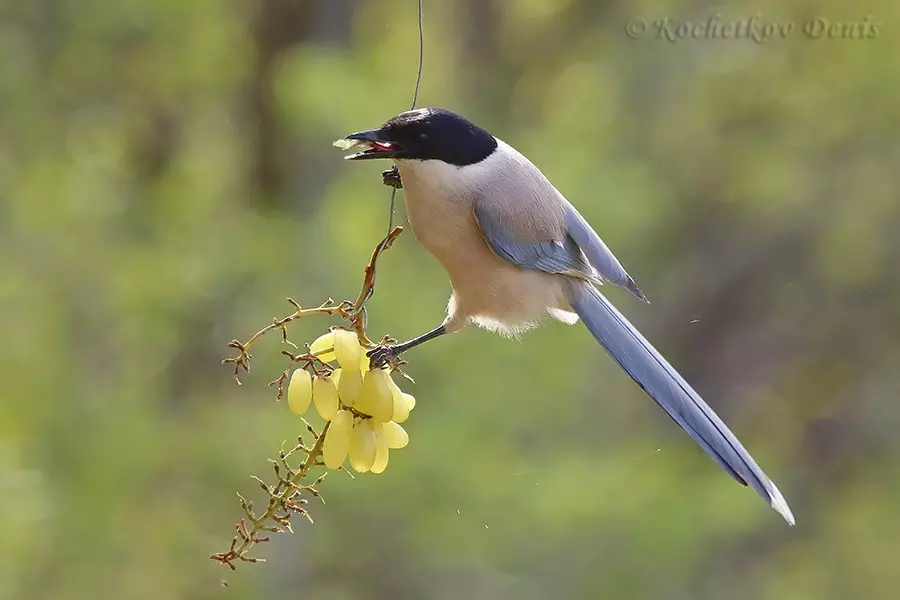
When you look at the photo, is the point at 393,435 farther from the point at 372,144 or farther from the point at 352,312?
the point at 372,144

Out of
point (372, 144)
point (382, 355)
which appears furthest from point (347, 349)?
point (372, 144)

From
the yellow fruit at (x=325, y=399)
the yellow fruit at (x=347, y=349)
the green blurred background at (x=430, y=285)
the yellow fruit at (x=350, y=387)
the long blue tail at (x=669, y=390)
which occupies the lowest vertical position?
the green blurred background at (x=430, y=285)

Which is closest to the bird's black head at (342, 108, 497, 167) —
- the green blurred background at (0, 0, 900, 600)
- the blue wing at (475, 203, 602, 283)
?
the blue wing at (475, 203, 602, 283)

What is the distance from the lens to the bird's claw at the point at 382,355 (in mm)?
1242

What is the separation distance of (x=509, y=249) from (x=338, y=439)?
1.52ft

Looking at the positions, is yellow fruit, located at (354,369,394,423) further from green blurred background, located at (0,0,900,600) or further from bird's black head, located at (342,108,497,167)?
green blurred background, located at (0,0,900,600)

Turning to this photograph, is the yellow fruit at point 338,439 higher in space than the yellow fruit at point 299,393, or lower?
lower

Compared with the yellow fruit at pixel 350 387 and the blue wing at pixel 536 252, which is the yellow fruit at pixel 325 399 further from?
the blue wing at pixel 536 252

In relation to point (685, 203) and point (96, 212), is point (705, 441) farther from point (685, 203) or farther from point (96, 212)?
point (685, 203)

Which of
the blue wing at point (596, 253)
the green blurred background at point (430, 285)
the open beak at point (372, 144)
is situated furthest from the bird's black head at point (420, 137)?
the green blurred background at point (430, 285)

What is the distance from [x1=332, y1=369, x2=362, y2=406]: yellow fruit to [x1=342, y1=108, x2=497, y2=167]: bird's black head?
274 millimetres

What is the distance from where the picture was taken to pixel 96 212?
3.61 m

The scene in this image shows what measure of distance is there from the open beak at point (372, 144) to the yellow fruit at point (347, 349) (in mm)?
220

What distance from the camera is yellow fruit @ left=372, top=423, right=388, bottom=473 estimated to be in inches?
45.5
